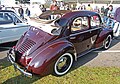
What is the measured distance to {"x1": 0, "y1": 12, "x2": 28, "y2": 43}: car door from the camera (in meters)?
6.75

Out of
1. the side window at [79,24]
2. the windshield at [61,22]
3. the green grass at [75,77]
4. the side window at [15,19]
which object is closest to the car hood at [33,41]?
the windshield at [61,22]

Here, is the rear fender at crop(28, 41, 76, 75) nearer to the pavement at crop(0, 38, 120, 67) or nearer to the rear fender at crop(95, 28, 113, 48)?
the pavement at crop(0, 38, 120, 67)

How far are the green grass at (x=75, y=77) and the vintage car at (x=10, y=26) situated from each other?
2002 mm

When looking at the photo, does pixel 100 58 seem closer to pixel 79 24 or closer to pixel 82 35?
pixel 82 35

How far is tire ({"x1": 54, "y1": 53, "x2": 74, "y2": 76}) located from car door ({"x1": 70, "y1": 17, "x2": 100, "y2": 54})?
1.67ft

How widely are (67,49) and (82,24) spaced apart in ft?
4.12

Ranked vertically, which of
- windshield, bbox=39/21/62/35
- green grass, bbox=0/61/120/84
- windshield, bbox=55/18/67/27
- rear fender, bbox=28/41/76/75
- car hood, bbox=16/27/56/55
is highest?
windshield, bbox=55/18/67/27

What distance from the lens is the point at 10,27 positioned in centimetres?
688

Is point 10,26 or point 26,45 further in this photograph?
point 10,26

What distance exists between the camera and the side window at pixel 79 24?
17.3 ft

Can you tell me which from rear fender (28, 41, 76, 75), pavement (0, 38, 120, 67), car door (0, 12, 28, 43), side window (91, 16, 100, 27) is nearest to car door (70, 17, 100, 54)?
side window (91, 16, 100, 27)

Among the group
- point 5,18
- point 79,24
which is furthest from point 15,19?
point 79,24

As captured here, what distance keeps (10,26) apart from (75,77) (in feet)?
11.7

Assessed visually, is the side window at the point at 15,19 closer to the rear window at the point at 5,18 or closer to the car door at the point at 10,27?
the car door at the point at 10,27
